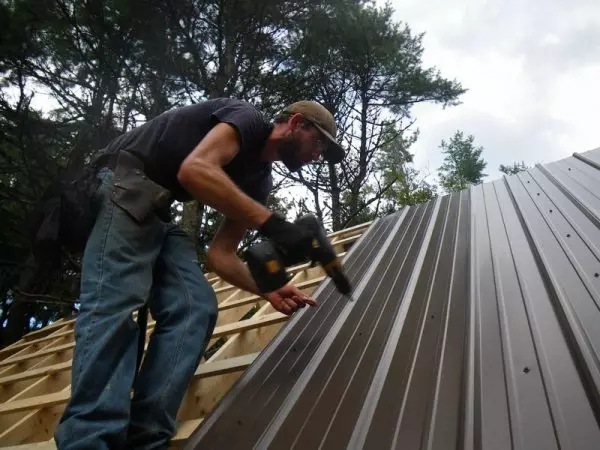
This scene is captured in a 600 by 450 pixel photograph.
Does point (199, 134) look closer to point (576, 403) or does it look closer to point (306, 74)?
point (576, 403)

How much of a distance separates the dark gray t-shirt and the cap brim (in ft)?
0.69

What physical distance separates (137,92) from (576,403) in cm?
693

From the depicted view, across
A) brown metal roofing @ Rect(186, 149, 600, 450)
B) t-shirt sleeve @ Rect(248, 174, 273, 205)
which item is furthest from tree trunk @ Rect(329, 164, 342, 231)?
t-shirt sleeve @ Rect(248, 174, 273, 205)

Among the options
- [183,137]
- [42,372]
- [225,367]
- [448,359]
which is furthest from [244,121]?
[42,372]

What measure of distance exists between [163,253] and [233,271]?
32 cm

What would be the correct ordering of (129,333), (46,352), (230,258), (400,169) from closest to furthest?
(129,333) < (230,258) < (46,352) < (400,169)

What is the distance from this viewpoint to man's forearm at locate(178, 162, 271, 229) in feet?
4.42

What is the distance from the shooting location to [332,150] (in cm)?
185

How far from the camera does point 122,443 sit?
1.11 meters

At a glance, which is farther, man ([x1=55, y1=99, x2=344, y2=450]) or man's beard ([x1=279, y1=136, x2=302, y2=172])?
man's beard ([x1=279, y1=136, x2=302, y2=172])

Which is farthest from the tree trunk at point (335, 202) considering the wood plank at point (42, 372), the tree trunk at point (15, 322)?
the wood plank at point (42, 372)

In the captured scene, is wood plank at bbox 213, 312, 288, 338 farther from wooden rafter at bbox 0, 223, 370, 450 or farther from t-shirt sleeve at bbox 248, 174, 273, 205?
t-shirt sleeve at bbox 248, 174, 273, 205

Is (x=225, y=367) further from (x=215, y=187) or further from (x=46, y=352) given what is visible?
(x=46, y=352)

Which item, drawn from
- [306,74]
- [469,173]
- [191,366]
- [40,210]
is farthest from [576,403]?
[469,173]
